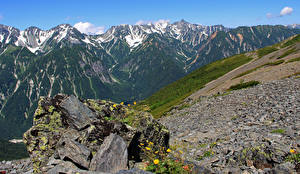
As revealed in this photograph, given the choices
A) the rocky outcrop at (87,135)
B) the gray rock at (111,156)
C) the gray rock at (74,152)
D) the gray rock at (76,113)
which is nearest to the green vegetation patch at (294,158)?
the rocky outcrop at (87,135)

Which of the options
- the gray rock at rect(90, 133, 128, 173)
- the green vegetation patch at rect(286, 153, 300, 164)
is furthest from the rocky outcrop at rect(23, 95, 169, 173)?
the green vegetation patch at rect(286, 153, 300, 164)

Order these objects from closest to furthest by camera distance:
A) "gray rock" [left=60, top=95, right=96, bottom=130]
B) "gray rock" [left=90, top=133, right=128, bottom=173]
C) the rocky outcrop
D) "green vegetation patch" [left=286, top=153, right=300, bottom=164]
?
1. "green vegetation patch" [left=286, top=153, right=300, bottom=164]
2. "gray rock" [left=90, top=133, right=128, bottom=173]
3. the rocky outcrop
4. "gray rock" [left=60, top=95, right=96, bottom=130]

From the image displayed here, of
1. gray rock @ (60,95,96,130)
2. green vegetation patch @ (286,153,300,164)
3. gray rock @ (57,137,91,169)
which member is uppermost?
gray rock @ (60,95,96,130)

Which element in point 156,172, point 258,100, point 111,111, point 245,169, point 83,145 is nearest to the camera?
point 156,172

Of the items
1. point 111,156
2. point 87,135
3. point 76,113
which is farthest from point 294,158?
point 76,113

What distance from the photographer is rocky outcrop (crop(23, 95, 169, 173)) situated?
10508mm

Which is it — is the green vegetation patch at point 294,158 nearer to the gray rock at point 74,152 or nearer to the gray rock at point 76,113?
the gray rock at point 74,152

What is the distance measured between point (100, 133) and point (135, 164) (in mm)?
2706

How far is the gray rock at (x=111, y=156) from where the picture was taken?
1027 centimetres

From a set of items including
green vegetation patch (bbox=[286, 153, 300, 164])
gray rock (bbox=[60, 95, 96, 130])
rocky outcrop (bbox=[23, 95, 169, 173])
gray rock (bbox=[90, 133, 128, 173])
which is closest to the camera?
green vegetation patch (bbox=[286, 153, 300, 164])

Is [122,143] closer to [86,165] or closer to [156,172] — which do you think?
[86,165]

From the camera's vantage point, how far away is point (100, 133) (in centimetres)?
1230

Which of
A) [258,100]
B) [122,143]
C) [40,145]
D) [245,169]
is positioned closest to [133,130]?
[122,143]

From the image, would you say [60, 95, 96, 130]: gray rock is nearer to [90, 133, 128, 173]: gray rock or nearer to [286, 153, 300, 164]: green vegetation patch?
[90, 133, 128, 173]: gray rock
